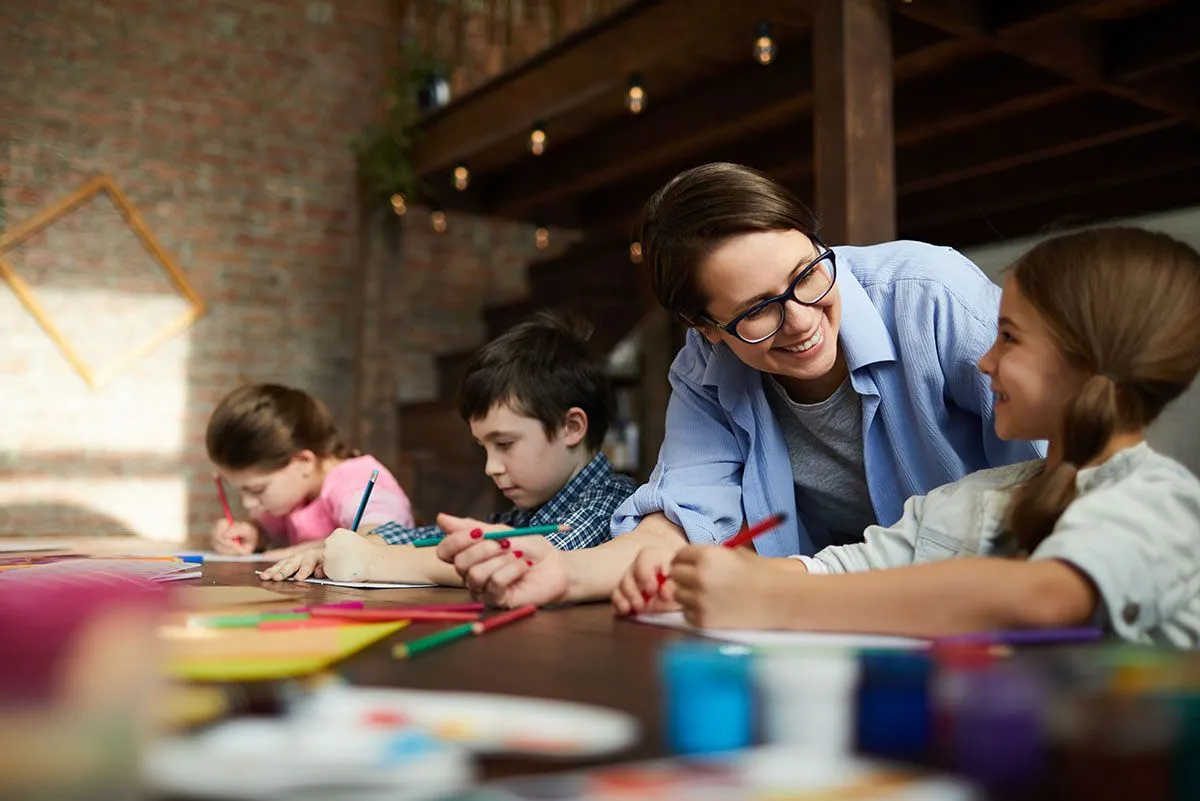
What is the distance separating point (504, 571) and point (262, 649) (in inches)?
15.4

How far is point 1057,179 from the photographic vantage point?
448 cm

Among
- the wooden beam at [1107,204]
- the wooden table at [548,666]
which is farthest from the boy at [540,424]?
the wooden beam at [1107,204]

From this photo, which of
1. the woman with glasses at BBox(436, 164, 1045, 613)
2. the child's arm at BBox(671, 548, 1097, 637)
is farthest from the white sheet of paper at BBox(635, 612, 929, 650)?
the woman with glasses at BBox(436, 164, 1045, 613)

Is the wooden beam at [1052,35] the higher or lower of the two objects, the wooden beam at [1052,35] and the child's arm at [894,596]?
the higher

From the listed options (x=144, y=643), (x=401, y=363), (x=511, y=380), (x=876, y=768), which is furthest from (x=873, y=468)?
(x=401, y=363)

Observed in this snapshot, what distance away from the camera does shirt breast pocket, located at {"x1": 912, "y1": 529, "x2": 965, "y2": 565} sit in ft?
3.40

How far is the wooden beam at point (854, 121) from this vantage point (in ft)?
8.89

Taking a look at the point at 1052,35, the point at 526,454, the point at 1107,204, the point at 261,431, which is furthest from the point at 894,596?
the point at 1107,204

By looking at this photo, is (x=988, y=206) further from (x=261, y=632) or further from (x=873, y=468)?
(x=261, y=632)

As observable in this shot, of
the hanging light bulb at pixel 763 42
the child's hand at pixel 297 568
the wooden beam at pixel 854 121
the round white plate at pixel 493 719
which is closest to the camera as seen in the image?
the round white plate at pixel 493 719

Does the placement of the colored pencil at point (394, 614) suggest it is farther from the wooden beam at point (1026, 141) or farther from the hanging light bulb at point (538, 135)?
the wooden beam at point (1026, 141)

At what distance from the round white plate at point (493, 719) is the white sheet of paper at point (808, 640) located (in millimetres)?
214

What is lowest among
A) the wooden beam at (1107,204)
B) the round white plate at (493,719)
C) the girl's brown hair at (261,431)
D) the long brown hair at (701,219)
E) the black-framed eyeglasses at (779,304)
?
the round white plate at (493,719)

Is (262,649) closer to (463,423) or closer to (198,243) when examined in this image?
(463,423)
